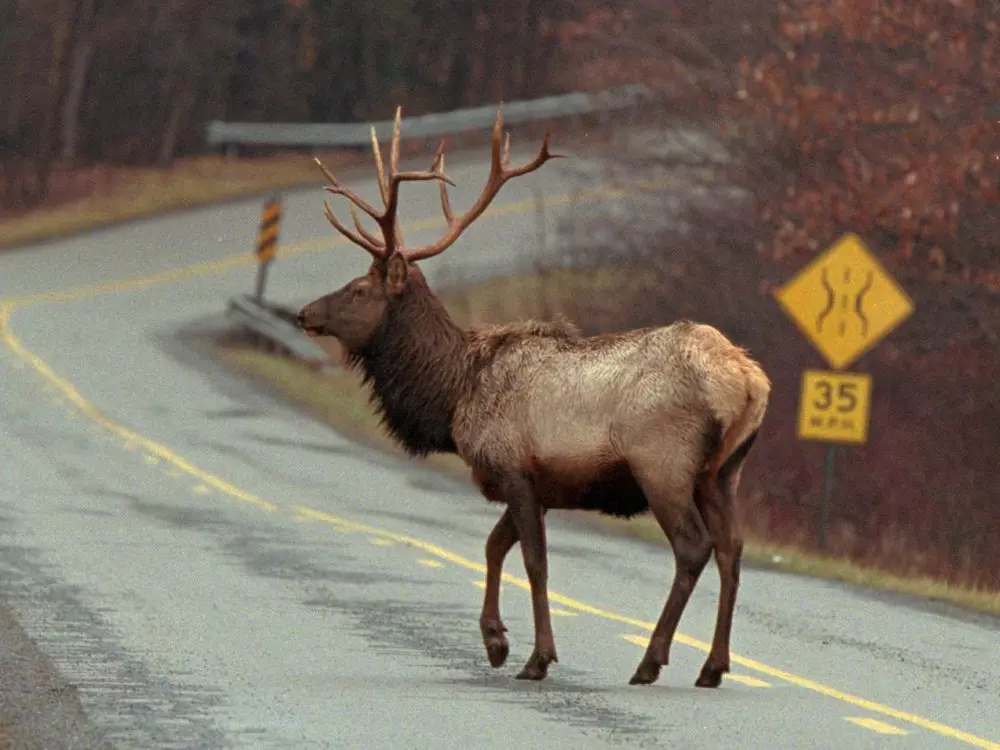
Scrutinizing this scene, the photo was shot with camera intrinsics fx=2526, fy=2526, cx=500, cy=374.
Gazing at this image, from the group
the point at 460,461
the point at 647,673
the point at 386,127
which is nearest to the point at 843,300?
the point at 460,461

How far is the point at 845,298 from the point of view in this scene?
2278 cm

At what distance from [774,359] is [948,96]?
25.2 feet

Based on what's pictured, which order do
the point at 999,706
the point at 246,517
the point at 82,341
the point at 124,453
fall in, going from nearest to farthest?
the point at 999,706 → the point at 246,517 → the point at 124,453 → the point at 82,341

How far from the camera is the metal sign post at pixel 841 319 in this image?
22422 millimetres

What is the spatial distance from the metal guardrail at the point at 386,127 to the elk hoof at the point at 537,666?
2922 cm

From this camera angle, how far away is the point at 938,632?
15.6 m

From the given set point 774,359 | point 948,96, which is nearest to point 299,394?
point 774,359

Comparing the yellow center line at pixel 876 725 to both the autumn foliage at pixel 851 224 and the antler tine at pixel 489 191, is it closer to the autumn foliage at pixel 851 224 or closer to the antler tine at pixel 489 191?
the antler tine at pixel 489 191

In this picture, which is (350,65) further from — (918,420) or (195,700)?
(195,700)

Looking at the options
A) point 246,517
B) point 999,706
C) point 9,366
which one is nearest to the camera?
point 999,706

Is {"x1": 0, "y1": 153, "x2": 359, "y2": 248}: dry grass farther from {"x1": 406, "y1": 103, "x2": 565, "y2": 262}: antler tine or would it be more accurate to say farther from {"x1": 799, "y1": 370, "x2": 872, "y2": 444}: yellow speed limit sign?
{"x1": 406, "y1": 103, "x2": 565, "y2": 262}: antler tine

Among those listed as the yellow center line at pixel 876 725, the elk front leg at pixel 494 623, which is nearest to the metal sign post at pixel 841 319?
the elk front leg at pixel 494 623

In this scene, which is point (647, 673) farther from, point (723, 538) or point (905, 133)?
point (905, 133)

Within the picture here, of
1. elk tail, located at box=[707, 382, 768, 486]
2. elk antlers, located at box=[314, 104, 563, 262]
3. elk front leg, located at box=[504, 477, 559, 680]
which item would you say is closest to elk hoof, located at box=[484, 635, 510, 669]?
elk front leg, located at box=[504, 477, 559, 680]
